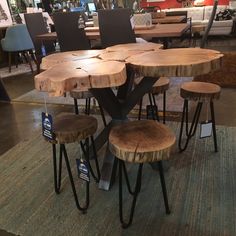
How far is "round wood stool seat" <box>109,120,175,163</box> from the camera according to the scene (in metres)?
1.33

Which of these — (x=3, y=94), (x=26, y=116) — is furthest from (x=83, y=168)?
(x=3, y=94)

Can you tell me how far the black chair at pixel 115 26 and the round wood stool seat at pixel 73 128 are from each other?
4.22 feet

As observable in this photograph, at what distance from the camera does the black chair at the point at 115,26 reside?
2715 mm

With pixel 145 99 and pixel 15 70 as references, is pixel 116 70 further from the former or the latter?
pixel 15 70

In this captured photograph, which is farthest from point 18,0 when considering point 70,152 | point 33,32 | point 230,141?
point 230,141

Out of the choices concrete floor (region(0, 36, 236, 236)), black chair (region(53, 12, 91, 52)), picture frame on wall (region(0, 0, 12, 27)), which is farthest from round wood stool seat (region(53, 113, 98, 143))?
picture frame on wall (region(0, 0, 12, 27))

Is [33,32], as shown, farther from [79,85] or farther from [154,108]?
[79,85]

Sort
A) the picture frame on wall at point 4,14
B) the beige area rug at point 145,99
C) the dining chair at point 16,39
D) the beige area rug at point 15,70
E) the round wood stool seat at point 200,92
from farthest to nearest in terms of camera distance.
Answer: the picture frame on wall at point 4,14
the beige area rug at point 15,70
the dining chair at point 16,39
the beige area rug at point 145,99
the round wood stool seat at point 200,92

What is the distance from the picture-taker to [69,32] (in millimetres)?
2969

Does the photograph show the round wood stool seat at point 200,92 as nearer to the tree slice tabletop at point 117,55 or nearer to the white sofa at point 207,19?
the tree slice tabletop at point 117,55

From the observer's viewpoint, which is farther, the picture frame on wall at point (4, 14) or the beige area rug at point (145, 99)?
the picture frame on wall at point (4, 14)

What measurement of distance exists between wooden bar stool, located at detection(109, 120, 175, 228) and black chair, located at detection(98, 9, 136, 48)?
1.44 m

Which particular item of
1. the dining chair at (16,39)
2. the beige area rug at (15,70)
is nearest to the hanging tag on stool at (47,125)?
the beige area rug at (15,70)

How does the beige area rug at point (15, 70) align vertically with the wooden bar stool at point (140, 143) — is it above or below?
below
